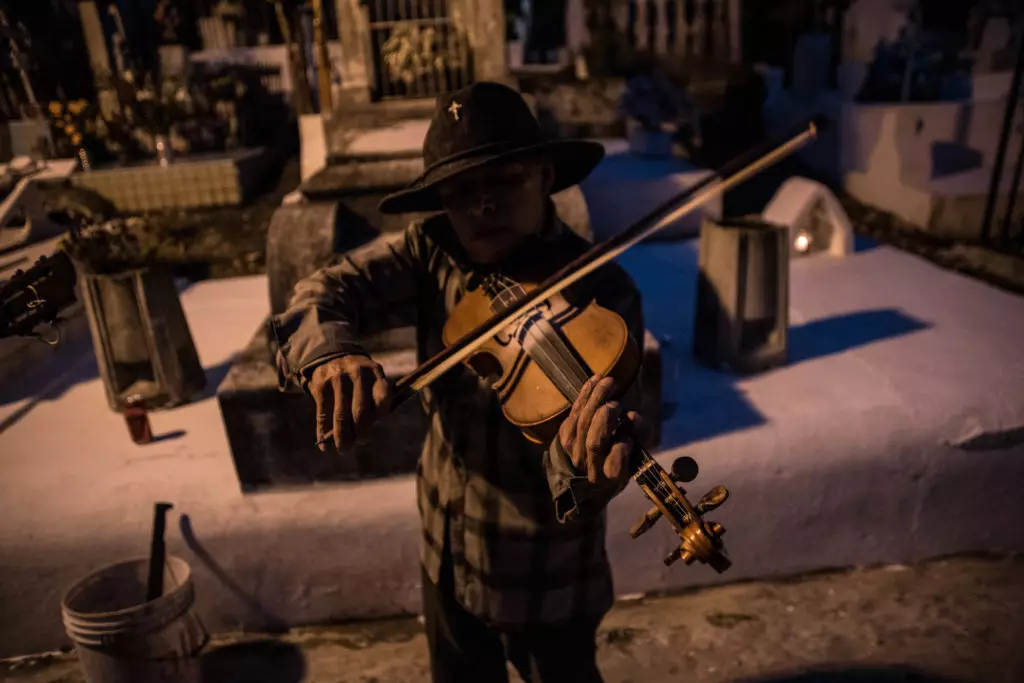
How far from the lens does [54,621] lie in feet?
9.86

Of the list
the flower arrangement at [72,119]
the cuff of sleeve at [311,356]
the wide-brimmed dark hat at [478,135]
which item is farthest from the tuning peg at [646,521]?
the flower arrangement at [72,119]

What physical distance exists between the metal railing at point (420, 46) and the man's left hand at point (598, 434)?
643 centimetres

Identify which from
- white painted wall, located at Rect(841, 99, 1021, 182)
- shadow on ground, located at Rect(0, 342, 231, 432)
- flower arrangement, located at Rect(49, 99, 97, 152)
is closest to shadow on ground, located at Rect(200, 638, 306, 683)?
shadow on ground, located at Rect(0, 342, 231, 432)

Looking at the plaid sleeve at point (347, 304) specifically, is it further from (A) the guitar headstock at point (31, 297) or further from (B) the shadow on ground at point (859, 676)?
(B) the shadow on ground at point (859, 676)

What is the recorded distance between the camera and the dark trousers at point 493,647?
6.30 ft

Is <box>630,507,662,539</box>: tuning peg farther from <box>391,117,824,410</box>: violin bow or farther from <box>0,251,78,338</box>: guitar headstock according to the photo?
<box>0,251,78,338</box>: guitar headstock

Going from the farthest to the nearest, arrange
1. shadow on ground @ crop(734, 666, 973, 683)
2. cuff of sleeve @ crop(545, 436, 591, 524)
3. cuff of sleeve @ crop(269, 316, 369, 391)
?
1. shadow on ground @ crop(734, 666, 973, 683)
2. cuff of sleeve @ crop(269, 316, 369, 391)
3. cuff of sleeve @ crop(545, 436, 591, 524)

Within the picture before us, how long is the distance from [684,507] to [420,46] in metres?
6.91

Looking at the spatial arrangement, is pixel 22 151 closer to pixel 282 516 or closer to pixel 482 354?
pixel 282 516

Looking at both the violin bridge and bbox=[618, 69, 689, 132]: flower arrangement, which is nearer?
the violin bridge

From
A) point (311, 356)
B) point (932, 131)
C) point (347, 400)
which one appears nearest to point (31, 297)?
point (311, 356)

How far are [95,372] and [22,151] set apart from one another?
1.55 m

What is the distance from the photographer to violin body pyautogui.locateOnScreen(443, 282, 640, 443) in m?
1.44

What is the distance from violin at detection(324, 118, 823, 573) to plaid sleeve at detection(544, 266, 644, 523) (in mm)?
67
